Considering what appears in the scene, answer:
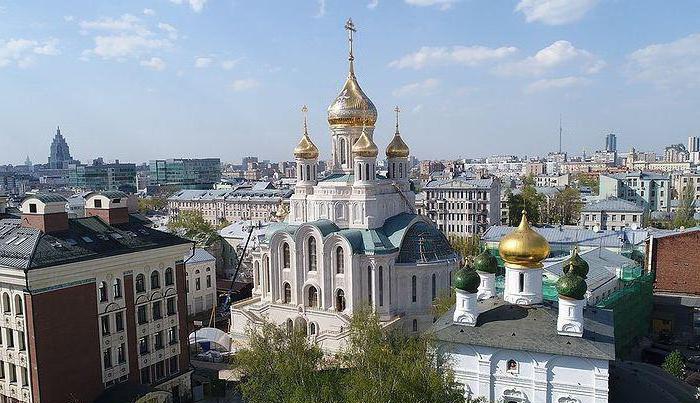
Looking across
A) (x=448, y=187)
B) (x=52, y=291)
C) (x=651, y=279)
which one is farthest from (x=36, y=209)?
(x=448, y=187)

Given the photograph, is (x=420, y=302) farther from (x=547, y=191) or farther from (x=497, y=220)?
(x=547, y=191)

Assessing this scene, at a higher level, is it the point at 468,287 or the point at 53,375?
the point at 468,287

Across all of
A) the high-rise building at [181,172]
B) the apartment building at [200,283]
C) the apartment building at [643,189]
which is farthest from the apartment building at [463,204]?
the high-rise building at [181,172]

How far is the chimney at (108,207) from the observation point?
24672 millimetres

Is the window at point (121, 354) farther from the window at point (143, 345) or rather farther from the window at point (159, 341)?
the window at point (159, 341)

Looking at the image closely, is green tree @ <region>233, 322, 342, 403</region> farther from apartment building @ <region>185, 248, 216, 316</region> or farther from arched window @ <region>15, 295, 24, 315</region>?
apartment building @ <region>185, 248, 216, 316</region>

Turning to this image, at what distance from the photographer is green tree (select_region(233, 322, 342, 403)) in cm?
1730

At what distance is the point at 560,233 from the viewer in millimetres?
46906

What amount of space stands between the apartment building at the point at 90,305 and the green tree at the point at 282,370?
18.8ft

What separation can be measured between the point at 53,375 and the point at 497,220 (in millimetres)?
55930

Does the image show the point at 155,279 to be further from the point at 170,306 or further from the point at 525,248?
the point at 525,248

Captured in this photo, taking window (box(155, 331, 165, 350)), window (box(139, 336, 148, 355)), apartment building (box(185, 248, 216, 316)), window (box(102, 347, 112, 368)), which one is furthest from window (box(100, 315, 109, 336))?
apartment building (box(185, 248, 216, 316))

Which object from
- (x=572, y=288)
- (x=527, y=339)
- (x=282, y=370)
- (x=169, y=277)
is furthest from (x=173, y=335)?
(x=572, y=288)

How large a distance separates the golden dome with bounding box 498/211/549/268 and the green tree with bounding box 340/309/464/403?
479 centimetres
